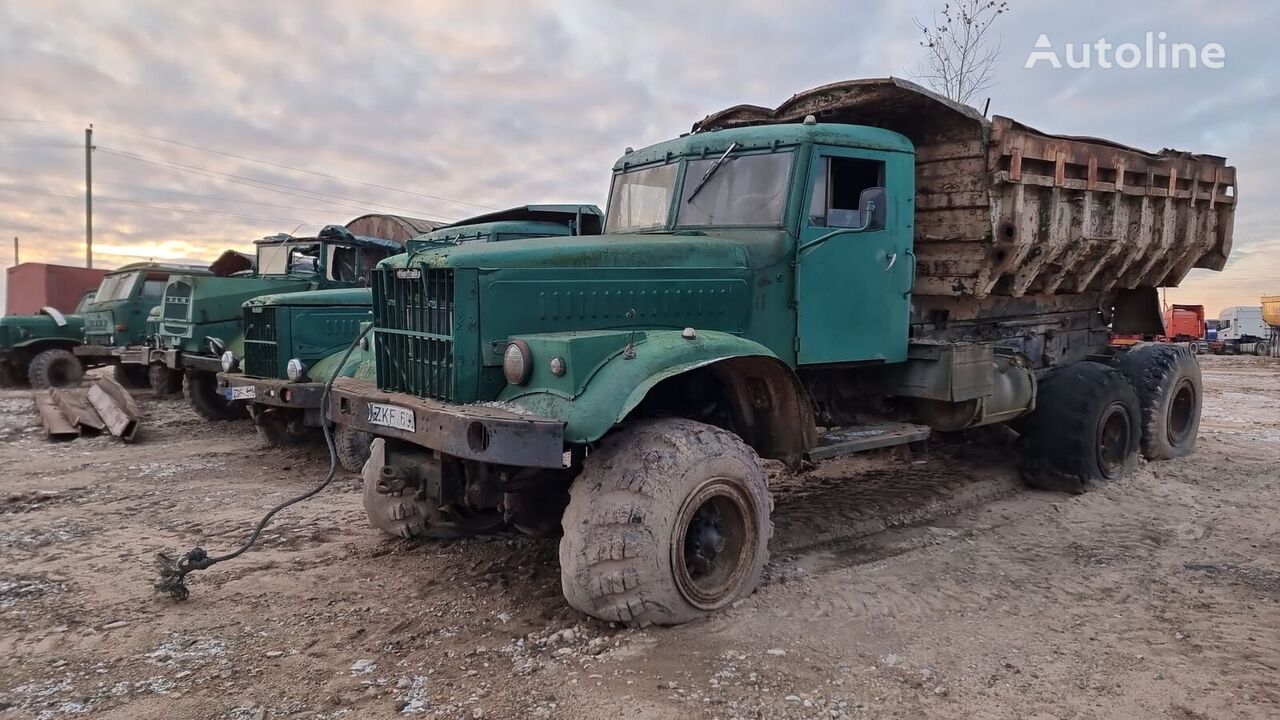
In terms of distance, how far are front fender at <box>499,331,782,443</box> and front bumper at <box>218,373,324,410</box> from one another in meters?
3.61

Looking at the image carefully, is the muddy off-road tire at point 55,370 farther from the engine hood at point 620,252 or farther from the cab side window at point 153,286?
the engine hood at point 620,252

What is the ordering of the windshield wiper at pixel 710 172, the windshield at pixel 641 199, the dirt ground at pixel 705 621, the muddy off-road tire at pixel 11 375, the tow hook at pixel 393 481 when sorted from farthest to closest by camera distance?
the muddy off-road tire at pixel 11 375 → the windshield at pixel 641 199 → the windshield wiper at pixel 710 172 → the tow hook at pixel 393 481 → the dirt ground at pixel 705 621

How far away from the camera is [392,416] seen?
4262 millimetres

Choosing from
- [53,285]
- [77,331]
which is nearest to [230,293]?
[77,331]

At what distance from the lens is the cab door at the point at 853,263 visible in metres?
5.22

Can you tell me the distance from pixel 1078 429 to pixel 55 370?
15.7 metres

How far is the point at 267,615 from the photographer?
422 cm

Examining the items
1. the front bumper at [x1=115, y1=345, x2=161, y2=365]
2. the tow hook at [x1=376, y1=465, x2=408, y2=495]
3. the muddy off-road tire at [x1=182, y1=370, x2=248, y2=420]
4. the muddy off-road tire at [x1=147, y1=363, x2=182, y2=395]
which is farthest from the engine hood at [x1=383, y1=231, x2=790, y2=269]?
the muddy off-road tire at [x1=147, y1=363, x2=182, y2=395]

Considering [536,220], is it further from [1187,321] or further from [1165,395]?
[1187,321]

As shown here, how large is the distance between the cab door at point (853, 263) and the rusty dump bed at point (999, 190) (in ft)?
2.30

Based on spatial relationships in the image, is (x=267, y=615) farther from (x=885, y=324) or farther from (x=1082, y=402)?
(x=1082, y=402)

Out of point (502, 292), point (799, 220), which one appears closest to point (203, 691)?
point (502, 292)

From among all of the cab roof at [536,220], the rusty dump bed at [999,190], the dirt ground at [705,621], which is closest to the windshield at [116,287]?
the cab roof at [536,220]

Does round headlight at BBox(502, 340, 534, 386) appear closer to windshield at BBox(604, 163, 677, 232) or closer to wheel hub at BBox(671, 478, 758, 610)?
wheel hub at BBox(671, 478, 758, 610)
